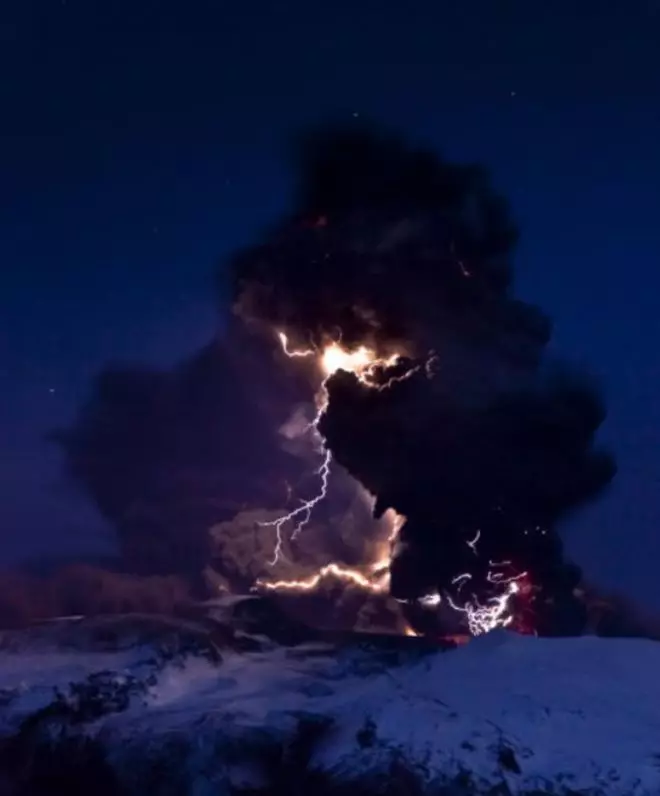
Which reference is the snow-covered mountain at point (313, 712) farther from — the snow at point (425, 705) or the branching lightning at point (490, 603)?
the branching lightning at point (490, 603)

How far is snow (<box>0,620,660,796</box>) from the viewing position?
145ft

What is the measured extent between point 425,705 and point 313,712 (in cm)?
543

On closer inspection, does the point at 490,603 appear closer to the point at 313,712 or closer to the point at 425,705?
the point at 425,705

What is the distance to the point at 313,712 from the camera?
48250 millimetres

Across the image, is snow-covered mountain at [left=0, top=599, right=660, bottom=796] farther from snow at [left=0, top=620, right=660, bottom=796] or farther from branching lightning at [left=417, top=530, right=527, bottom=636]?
branching lightning at [left=417, top=530, right=527, bottom=636]

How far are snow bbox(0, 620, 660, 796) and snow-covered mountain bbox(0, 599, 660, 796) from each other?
0.10 metres

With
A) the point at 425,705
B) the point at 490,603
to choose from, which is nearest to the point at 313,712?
the point at 425,705

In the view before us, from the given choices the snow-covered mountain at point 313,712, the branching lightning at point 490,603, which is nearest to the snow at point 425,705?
the snow-covered mountain at point 313,712

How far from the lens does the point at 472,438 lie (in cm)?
6222

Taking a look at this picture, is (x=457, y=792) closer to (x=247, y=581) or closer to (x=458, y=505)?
(x=458, y=505)

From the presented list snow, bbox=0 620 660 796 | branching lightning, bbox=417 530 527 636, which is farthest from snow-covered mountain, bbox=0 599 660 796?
branching lightning, bbox=417 530 527 636

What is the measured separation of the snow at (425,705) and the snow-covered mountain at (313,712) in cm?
10

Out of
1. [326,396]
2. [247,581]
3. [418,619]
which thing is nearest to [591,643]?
[418,619]

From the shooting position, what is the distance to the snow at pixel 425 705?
44.2m
